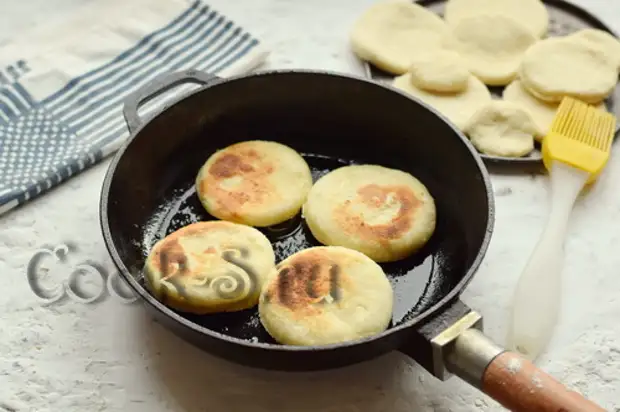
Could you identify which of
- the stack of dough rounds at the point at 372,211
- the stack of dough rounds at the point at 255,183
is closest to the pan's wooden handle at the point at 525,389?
the stack of dough rounds at the point at 372,211

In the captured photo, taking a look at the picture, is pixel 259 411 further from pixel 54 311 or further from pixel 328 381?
pixel 54 311

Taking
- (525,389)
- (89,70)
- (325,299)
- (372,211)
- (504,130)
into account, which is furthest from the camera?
(89,70)

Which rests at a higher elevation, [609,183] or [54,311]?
[609,183]

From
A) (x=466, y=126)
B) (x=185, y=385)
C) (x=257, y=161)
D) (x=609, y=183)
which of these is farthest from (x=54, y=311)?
(x=609, y=183)

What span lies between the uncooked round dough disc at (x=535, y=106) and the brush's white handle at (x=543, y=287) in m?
0.13

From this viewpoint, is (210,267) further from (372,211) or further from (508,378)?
(508,378)

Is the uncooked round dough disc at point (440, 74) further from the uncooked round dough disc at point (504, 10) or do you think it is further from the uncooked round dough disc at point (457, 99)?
the uncooked round dough disc at point (504, 10)

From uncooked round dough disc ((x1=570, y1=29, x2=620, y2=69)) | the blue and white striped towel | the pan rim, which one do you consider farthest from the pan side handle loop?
uncooked round dough disc ((x1=570, y1=29, x2=620, y2=69))

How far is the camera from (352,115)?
102cm

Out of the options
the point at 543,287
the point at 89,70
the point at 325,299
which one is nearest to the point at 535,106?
the point at 543,287

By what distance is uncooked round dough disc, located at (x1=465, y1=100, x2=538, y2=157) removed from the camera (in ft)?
3.39

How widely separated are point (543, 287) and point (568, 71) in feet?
1.29

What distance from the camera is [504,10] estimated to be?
4.04ft

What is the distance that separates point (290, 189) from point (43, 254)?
32cm
